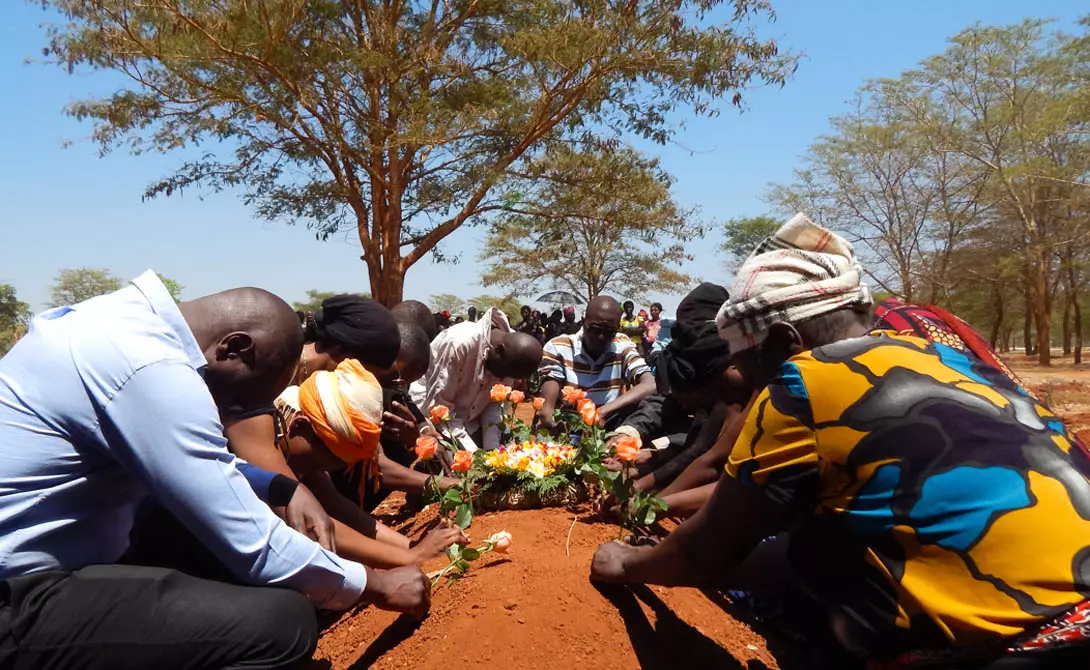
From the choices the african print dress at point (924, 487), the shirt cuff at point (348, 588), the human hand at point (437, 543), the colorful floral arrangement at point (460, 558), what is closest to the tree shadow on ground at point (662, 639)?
the colorful floral arrangement at point (460, 558)

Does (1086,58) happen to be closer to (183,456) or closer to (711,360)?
(711,360)

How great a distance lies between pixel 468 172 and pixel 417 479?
33.7ft

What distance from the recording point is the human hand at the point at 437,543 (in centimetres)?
287

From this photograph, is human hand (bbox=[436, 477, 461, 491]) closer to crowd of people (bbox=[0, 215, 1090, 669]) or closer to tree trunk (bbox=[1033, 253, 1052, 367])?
crowd of people (bbox=[0, 215, 1090, 669])

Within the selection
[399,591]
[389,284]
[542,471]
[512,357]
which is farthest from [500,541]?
[389,284]

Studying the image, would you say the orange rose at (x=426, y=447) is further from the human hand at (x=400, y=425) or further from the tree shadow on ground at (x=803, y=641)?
the tree shadow on ground at (x=803, y=641)

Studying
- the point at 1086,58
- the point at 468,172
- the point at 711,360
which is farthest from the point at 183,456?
the point at 1086,58

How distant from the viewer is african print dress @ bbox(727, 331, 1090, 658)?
4.86 feet

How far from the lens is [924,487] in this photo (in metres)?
1.53

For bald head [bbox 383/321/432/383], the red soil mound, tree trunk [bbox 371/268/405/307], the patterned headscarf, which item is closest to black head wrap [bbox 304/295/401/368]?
the patterned headscarf

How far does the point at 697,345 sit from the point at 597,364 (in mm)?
2063

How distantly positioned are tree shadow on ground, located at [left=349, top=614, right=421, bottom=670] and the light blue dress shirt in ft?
2.80

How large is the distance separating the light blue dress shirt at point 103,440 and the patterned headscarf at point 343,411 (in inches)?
39.4

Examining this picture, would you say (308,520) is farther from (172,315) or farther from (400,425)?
(400,425)
